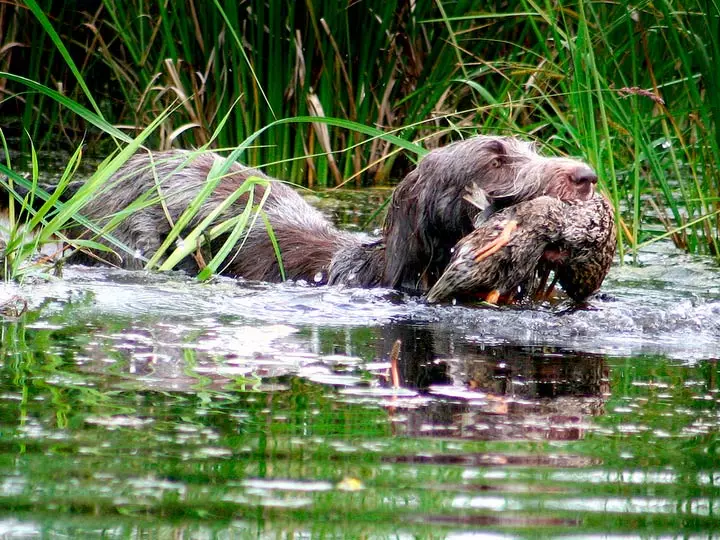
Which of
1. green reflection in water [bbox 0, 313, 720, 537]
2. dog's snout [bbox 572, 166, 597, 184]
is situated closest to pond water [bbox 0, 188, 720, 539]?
green reflection in water [bbox 0, 313, 720, 537]

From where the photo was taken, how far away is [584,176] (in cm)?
515

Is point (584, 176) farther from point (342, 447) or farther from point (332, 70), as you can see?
point (332, 70)

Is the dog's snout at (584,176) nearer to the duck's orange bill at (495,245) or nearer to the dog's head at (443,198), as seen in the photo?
the dog's head at (443,198)

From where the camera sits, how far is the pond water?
238 cm

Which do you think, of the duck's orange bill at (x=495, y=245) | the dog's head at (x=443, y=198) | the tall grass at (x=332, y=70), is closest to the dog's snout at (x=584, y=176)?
the dog's head at (x=443, y=198)

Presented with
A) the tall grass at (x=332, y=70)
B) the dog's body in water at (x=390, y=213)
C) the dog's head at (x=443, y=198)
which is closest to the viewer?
the dog's body in water at (x=390, y=213)

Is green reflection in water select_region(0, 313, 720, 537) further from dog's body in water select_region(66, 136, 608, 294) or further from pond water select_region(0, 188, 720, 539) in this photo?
dog's body in water select_region(66, 136, 608, 294)

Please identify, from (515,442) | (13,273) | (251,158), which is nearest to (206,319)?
(13,273)

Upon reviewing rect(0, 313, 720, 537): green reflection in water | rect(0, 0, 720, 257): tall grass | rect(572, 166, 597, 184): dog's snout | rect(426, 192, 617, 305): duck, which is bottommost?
rect(0, 313, 720, 537): green reflection in water

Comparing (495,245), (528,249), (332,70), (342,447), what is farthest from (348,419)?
(332,70)

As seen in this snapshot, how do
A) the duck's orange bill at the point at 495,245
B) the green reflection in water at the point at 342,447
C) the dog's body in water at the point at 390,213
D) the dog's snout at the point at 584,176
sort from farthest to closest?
the dog's body in water at the point at 390,213, the dog's snout at the point at 584,176, the duck's orange bill at the point at 495,245, the green reflection in water at the point at 342,447

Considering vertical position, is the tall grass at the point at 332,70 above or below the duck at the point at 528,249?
above

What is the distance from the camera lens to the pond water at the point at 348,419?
93.8 inches

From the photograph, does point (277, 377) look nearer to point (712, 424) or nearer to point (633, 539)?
point (712, 424)
